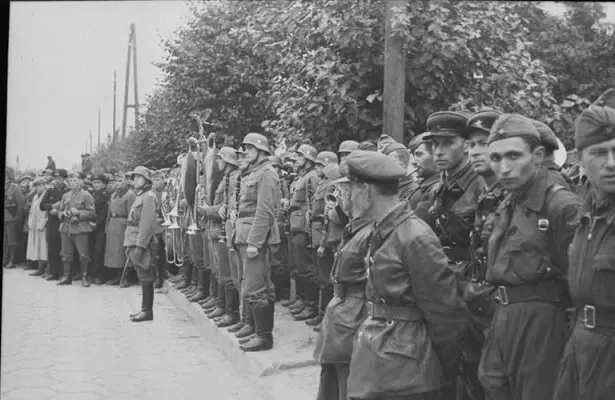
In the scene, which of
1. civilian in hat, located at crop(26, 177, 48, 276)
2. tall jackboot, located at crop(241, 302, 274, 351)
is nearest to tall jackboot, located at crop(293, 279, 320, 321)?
tall jackboot, located at crop(241, 302, 274, 351)


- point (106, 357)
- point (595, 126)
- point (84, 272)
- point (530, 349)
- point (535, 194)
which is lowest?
point (106, 357)

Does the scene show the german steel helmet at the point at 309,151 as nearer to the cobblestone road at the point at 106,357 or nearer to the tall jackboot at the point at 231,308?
the tall jackboot at the point at 231,308

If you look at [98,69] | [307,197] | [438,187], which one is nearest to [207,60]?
[307,197]

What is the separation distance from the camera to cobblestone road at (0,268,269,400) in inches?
280

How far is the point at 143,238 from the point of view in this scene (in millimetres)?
10219

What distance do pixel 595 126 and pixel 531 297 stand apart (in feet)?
2.84

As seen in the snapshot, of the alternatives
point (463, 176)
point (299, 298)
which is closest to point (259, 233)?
point (299, 298)

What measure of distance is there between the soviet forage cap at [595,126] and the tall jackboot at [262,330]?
16.3ft

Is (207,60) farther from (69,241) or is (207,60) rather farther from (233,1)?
(69,241)

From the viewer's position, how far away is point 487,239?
397cm

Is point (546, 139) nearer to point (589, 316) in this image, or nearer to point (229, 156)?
point (589, 316)

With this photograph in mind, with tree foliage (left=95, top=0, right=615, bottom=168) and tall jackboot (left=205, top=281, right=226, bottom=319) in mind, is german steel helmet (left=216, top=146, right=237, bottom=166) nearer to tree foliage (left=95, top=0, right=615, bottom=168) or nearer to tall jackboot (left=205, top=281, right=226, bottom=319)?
tree foliage (left=95, top=0, right=615, bottom=168)

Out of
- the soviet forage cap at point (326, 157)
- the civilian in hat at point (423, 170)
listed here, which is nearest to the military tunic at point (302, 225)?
the soviet forage cap at point (326, 157)

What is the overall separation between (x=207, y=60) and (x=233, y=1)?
132cm
